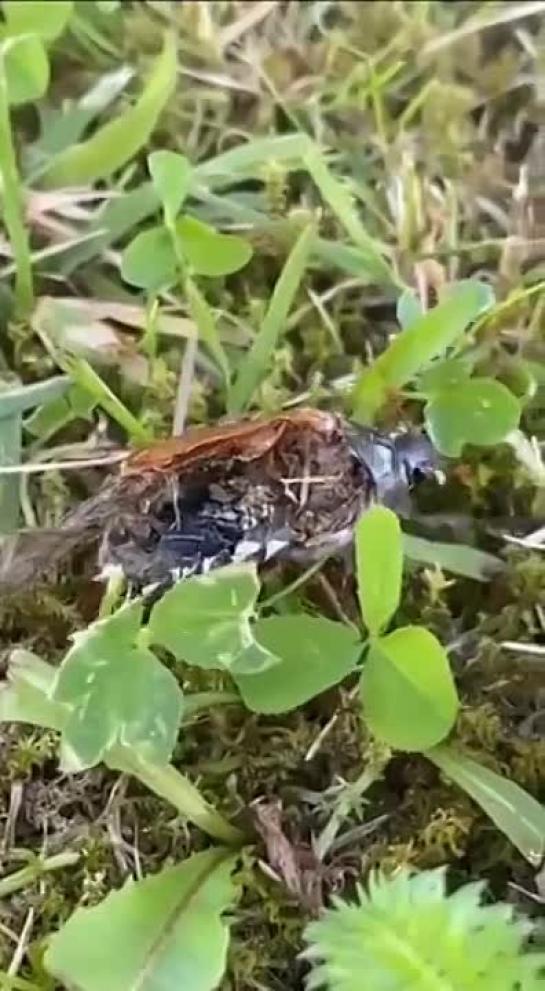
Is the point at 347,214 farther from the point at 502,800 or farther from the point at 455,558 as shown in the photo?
the point at 502,800

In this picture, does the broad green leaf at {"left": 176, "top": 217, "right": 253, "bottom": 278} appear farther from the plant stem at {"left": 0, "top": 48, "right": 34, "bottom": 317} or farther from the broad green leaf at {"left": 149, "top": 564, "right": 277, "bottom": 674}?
the broad green leaf at {"left": 149, "top": 564, "right": 277, "bottom": 674}

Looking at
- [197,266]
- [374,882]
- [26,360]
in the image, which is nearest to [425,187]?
[197,266]

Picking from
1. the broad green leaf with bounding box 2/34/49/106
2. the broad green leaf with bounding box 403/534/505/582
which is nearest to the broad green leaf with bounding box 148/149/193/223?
the broad green leaf with bounding box 2/34/49/106

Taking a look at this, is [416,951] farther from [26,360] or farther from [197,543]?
[26,360]

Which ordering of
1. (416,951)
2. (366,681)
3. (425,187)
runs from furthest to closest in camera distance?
(425,187) → (366,681) → (416,951)

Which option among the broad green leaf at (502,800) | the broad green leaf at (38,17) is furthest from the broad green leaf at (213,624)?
the broad green leaf at (38,17)

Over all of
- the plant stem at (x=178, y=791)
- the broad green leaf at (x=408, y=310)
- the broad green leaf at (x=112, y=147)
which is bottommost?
the plant stem at (x=178, y=791)

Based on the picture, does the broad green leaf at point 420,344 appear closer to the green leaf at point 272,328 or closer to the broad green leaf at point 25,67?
the green leaf at point 272,328
